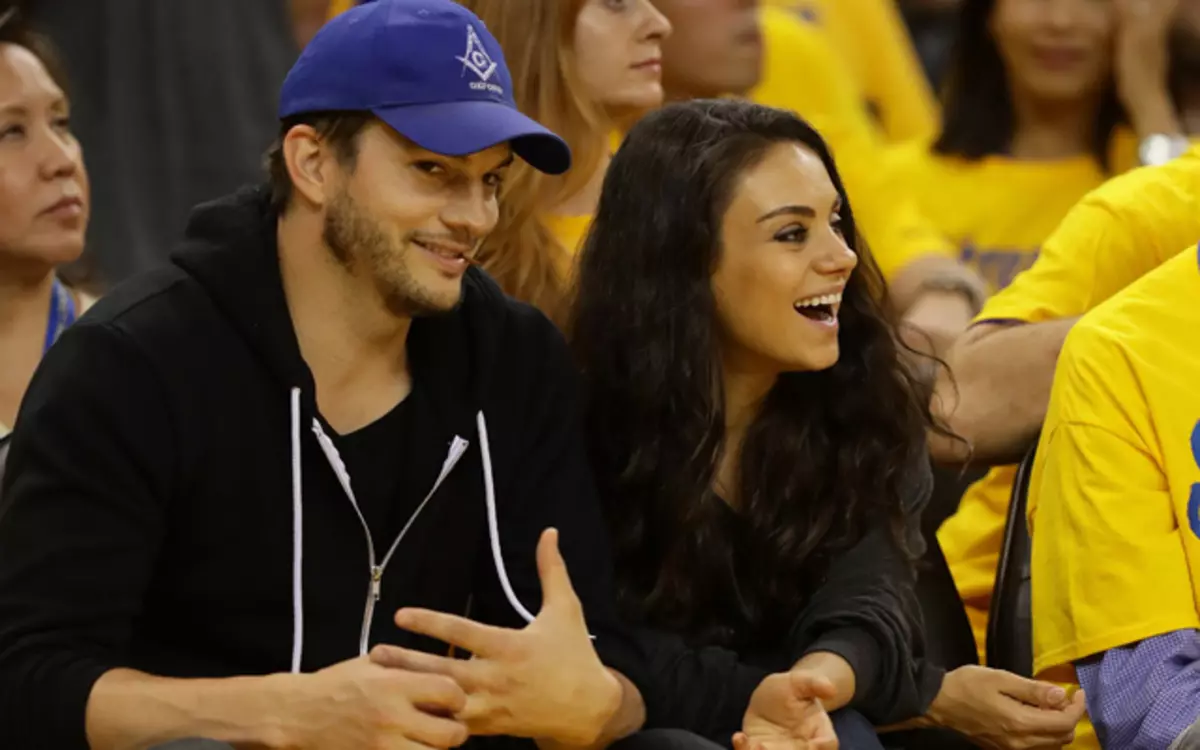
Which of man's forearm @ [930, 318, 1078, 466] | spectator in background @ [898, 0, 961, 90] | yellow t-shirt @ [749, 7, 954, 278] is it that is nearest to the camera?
man's forearm @ [930, 318, 1078, 466]

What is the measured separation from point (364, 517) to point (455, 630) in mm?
279

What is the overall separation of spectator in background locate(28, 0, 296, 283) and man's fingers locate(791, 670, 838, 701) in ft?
7.17

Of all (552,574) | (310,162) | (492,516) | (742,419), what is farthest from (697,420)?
(310,162)

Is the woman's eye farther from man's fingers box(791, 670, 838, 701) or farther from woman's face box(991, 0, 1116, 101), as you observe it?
woman's face box(991, 0, 1116, 101)

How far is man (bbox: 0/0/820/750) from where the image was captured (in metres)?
2.46

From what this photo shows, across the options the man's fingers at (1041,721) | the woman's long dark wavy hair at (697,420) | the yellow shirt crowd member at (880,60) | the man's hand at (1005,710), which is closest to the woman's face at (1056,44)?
the yellow shirt crowd member at (880,60)

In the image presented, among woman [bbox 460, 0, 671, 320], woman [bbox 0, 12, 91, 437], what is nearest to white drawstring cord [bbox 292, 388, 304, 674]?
woman [bbox 460, 0, 671, 320]

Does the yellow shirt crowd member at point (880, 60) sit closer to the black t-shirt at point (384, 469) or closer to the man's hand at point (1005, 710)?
the man's hand at point (1005, 710)

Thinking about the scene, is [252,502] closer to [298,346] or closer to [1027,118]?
[298,346]

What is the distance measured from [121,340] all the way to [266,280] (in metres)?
0.21

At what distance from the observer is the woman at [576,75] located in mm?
3641

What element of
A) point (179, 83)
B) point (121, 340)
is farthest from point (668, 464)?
point (179, 83)

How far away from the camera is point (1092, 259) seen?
3.42 metres

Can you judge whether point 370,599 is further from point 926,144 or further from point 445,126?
point 926,144
